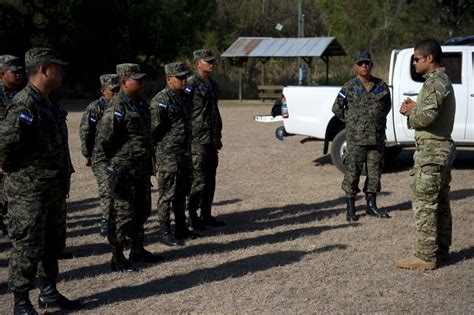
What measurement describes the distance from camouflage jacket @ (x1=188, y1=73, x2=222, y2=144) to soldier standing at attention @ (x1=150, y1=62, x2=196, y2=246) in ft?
1.69

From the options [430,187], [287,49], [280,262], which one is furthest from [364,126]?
[287,49]

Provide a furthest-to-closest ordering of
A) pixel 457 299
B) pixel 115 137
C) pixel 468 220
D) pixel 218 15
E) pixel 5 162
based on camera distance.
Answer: pixel 218 15
pixel 468 220
pixel 115 137
pixel 457 299
pixel 5 162

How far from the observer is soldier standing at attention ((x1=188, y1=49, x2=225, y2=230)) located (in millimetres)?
7240

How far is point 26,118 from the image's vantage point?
14.7 ft

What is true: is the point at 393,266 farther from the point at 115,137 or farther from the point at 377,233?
the point at 115,137

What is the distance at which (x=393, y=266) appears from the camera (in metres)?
5.95

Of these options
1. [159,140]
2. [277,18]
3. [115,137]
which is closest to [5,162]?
[115,137]

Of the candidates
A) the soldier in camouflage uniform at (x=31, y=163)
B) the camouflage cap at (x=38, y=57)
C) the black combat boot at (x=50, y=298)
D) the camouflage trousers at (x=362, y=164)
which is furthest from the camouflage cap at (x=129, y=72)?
the camouflage trousers at (x=362, y=164)

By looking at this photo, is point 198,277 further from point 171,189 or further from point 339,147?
point 339,147

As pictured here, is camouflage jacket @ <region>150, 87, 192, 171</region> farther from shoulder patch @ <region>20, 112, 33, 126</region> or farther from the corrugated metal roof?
the corrugated metal roof

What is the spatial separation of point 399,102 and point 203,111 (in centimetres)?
432

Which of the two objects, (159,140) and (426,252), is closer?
(426,252)

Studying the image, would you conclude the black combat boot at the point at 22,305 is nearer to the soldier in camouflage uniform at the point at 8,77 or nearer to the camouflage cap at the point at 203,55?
the soldier in camouflage uniform at the point at 8,77

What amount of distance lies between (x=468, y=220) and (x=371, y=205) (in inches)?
43.5
